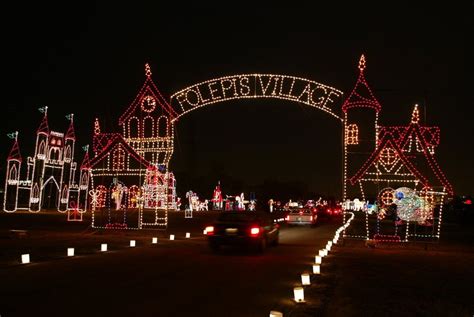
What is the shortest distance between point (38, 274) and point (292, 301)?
6.35 metres

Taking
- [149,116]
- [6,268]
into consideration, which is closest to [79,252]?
[6,268]

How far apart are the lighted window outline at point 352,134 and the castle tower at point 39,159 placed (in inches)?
A: 1577

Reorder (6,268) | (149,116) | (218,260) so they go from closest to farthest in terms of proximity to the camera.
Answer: (6,268) < (218,260) < (149,116)

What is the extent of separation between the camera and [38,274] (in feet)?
45.8

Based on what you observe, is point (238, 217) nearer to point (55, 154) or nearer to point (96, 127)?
point (96, 127)

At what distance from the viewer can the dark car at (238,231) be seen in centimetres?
2000

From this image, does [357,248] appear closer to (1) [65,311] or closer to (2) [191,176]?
(1) [65,311]

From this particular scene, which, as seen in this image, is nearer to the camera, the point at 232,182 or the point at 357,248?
the point at 357,248

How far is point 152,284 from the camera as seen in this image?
1256 cm

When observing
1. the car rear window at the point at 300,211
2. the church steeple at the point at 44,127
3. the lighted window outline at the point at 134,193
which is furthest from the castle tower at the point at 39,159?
the car rear window at the point at 300,211

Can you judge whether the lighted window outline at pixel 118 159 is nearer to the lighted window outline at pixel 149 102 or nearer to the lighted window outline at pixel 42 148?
the lighted window outline at pixel 149 102

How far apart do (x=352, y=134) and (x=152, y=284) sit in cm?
1377

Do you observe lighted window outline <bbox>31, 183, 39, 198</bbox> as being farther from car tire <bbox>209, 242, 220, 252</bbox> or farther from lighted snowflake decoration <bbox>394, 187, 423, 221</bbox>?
car tire <bbox>209, 242, 220, 252</bbox>

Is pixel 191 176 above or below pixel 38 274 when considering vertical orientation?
above
